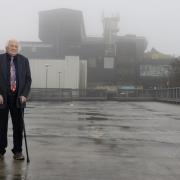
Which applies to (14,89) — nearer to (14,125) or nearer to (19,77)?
(19,77)

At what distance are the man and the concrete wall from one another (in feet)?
331

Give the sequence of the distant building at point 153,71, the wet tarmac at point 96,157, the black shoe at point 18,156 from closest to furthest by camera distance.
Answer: the wet tarmac at point 96,157 → the black shoe at point 18,156 → the distant building at point 153,71

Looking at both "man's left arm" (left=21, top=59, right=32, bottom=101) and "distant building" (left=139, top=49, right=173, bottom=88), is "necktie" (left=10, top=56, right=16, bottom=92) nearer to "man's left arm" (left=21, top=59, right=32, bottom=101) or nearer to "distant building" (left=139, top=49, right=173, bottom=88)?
"man's left arm" (left=21, top=59, right=32, bottom=101)

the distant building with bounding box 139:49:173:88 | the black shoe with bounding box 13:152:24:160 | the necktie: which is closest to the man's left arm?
the necktie

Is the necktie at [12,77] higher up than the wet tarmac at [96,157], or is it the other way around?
the necktie at [12,77]

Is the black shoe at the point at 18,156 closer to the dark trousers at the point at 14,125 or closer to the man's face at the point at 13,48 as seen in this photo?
the dark trousers at the point at 14,125

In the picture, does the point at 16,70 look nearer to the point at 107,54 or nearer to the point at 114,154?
the point at 114,154

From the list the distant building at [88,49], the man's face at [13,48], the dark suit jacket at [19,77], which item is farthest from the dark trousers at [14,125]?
the distant building at [88,49]

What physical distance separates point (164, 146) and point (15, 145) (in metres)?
2.97

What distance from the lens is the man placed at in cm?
702

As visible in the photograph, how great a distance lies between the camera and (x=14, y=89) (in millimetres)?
7074

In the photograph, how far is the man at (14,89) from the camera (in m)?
7.02

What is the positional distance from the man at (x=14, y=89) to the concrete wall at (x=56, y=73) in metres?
101

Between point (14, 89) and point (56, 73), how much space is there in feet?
344
